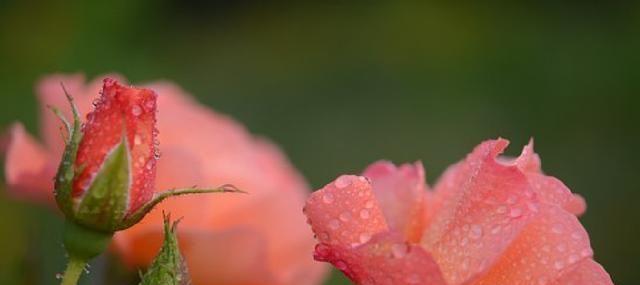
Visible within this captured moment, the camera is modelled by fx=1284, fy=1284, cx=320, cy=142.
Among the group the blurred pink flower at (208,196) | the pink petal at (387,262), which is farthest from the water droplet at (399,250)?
the blurred pink flower at (208,196)

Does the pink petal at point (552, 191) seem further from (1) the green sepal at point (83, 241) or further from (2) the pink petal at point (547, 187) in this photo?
(1) the green sepal at point (83, 241)

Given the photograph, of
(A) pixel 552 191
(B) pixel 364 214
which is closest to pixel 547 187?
(A) pixel 552 191

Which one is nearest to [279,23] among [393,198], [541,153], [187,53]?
[187,53]

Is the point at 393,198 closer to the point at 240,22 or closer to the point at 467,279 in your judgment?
the point at 467,279

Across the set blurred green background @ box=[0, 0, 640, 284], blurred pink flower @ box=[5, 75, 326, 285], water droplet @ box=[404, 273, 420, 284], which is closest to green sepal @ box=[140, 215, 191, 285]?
water droplet @ box=[404, 273, 420, 284]

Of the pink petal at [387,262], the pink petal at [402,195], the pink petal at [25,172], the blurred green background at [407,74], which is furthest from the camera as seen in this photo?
the blurred green background at [407,74]

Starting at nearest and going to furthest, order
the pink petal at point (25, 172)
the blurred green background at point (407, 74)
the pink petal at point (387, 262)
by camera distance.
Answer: the pink petal at point (387, 262)
the pink petal at point (25, 172)
the blurred green background at point (407, 74)
